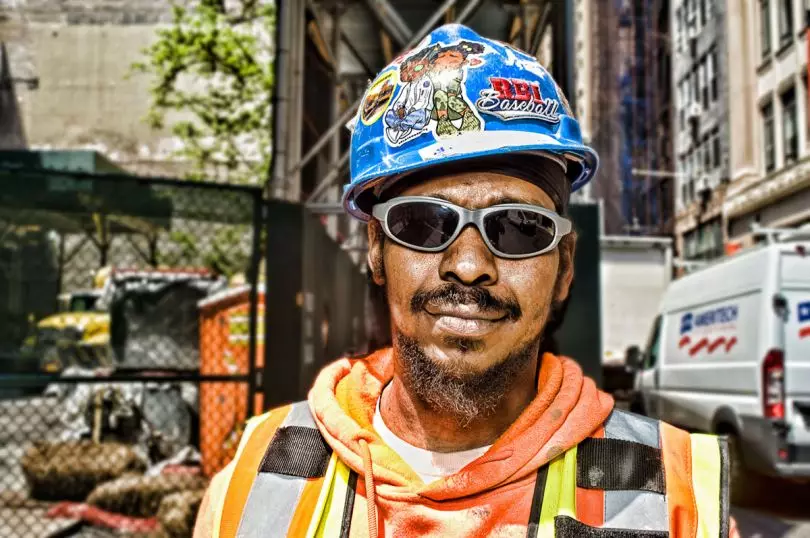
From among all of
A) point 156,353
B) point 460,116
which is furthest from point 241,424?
point 460,116

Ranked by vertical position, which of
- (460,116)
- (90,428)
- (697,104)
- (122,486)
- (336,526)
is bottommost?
(122,486)

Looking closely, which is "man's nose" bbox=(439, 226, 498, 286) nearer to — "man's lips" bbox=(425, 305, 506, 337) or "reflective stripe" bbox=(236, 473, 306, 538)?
"man's lips" bbox=(425, 305, 506, 337)

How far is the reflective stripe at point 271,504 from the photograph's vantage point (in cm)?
152

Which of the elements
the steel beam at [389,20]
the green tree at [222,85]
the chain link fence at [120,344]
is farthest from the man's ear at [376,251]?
the green tree at [222,85]

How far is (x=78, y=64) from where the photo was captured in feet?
74.1

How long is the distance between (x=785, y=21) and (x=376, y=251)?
21.1 m

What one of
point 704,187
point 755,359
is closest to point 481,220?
point 755,359

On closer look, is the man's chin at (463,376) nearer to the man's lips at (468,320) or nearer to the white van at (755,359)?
the man's lips at (468,320)

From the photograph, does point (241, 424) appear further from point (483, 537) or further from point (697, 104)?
point (697, 104)

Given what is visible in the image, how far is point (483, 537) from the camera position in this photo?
4.79 feet

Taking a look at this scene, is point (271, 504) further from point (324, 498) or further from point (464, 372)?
point (464, 372)

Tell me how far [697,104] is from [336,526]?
30.3 metres

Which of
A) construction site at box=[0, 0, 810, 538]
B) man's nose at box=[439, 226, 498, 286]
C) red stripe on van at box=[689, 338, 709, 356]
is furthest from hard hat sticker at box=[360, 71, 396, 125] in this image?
red stripe on van at box=[689, 338, 709, 356]

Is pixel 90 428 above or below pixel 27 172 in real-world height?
below
